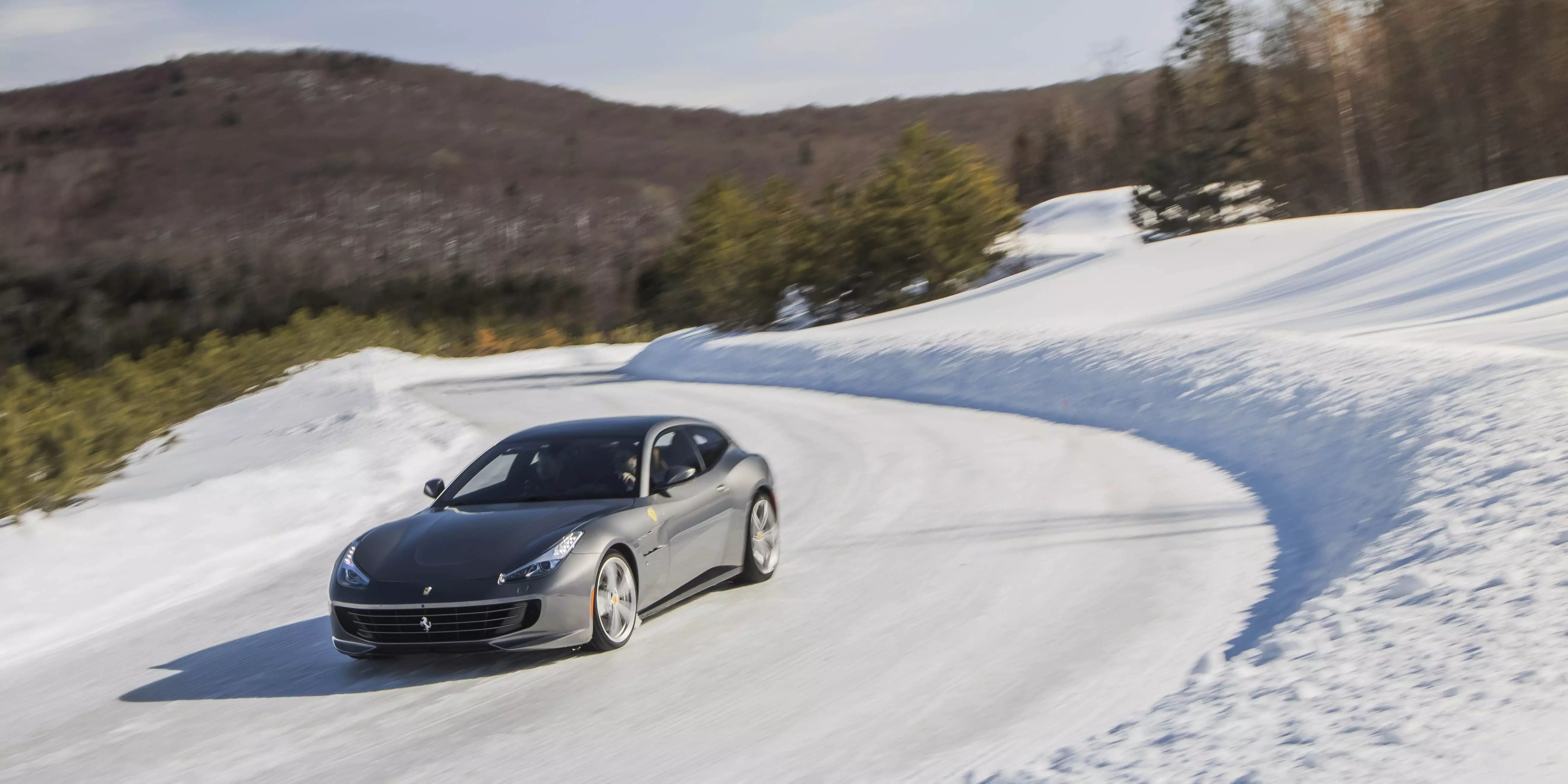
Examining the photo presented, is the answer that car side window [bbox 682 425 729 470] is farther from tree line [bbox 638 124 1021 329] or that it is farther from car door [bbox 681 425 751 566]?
tree line [bbox 638 124 1021 329]

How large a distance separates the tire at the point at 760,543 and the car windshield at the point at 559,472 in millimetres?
1073

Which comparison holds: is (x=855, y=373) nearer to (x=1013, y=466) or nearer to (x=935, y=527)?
(x=1013, y=466)

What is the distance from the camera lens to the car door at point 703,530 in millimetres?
8344

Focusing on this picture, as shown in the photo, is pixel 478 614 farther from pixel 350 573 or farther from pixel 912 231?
pixel 912 231

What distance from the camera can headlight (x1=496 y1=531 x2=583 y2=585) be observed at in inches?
283

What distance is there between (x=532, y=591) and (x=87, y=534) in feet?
21.1

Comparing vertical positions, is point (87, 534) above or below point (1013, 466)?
above

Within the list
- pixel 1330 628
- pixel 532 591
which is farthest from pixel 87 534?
pixel 1330 628

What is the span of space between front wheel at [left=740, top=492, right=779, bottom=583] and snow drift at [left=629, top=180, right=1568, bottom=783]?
11.0 ft

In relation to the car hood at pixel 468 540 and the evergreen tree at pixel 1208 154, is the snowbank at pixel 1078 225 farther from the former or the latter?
the car hood at pixel 468 540

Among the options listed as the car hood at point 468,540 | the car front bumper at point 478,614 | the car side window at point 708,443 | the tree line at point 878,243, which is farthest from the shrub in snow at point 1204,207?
the car front bumper at point 478,614

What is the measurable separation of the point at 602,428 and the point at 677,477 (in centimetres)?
79

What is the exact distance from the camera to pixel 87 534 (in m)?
11.6

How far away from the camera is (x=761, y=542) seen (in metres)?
9.43
